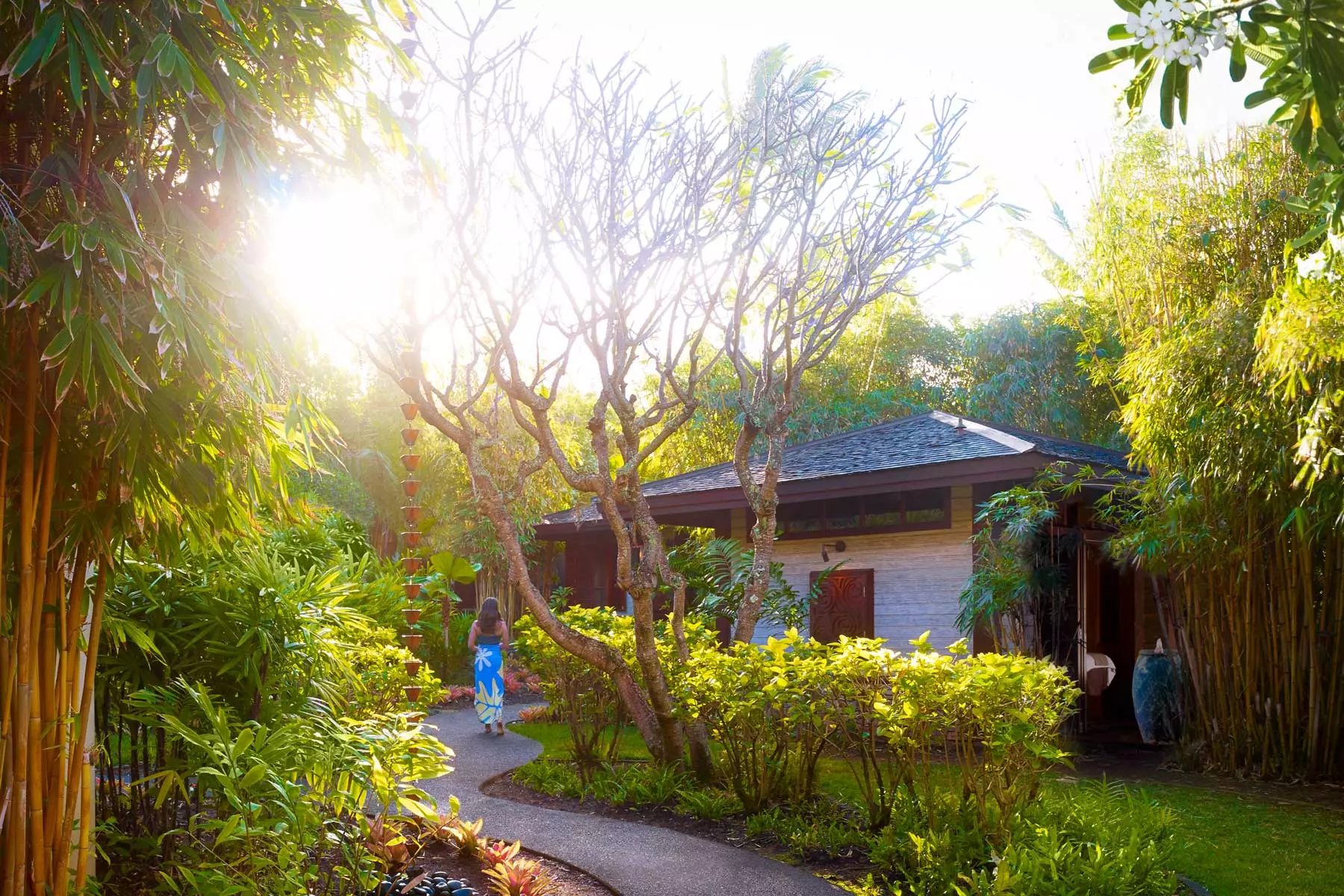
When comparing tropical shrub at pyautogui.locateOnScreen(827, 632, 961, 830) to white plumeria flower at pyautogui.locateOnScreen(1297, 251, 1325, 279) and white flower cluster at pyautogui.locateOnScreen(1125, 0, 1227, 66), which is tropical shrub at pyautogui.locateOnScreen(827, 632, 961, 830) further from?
white flower cluster at pyautogui.locateOnScreen(1125, 0, 1227, 66)

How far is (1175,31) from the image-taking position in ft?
7.09

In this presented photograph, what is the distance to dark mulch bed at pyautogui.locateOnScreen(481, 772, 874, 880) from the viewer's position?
5.61 meters

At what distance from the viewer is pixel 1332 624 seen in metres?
8.02

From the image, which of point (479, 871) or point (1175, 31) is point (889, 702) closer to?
point (479, 871)

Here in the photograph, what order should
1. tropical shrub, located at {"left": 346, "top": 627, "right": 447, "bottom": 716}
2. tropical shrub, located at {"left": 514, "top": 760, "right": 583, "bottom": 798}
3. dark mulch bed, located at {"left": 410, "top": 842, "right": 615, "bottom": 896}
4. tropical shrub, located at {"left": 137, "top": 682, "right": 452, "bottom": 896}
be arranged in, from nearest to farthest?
1. tropical shrub, located at {"left": 137, "top": 682, "right": 452, "bottom": 896}
2. dark mulch bed, located at {"left": 410, "top": 842, "right": 615, "bottom": 896}
3. tropical shrub, located at {"left": 346, "top": 627, "right": 447, "bottom": 716}
4. tropical shrub, located at {"left": 514, "top": 760, "right": 583, "bottom": 798}

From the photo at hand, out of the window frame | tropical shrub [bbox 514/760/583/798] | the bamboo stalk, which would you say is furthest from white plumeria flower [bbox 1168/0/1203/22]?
the window frame

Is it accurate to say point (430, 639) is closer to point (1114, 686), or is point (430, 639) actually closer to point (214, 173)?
point (1114, 686)

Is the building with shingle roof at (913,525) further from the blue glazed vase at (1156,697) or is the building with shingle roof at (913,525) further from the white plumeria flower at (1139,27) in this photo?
the white plumeria flower at (1139,27)

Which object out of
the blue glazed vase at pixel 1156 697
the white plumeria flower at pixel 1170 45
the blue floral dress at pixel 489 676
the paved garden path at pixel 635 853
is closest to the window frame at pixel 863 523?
the blue glazed vase at pixel 1156 697

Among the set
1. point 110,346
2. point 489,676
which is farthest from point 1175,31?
point 489,676

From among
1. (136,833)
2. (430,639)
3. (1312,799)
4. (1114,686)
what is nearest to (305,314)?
(136,833)

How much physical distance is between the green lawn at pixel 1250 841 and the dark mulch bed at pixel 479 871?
2.31 meters

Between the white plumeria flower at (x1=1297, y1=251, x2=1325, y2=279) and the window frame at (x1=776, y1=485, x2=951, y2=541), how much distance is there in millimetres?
5939

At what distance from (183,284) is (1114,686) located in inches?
474
